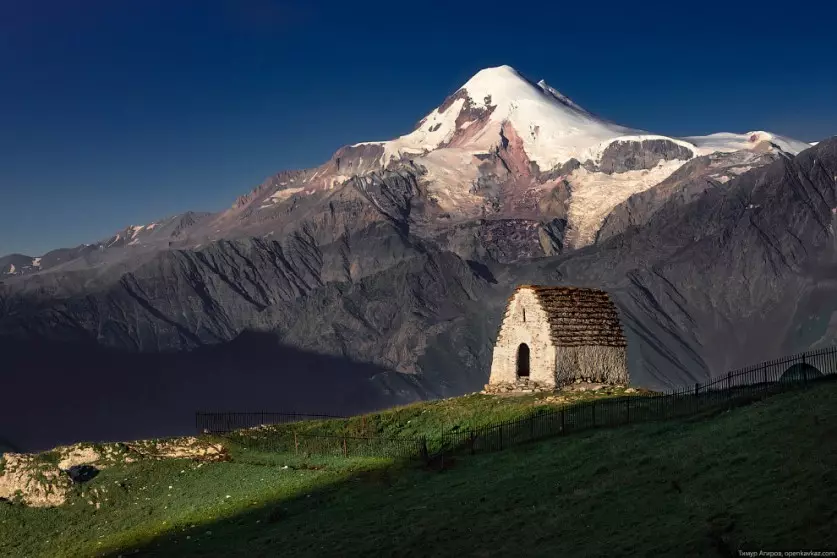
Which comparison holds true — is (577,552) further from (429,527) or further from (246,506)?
(246,506)

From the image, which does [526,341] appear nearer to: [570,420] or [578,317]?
[578,317]

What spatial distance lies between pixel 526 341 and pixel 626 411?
15858 mm

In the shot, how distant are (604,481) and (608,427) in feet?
31.1

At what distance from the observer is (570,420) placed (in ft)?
124

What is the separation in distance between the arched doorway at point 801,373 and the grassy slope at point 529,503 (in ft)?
17.9

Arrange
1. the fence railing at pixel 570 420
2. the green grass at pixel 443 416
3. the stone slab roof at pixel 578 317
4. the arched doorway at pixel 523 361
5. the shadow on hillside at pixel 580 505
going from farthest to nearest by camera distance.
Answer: the arched doorway at pixel 523 361
the stone slab roof at pixel 578 317
the green grass at pixel 443 416
the fence railing at pixel 570 420
the shadow on hillside at pixel 580 505

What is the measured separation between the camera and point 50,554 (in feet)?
110

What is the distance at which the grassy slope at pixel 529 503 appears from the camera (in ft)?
64.8

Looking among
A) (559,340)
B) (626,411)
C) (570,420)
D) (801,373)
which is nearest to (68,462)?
(570,420)

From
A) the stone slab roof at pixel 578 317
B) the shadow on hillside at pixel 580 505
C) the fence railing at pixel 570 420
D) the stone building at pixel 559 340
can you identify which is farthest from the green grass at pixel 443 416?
the shadow on hillside at pixel 580 505

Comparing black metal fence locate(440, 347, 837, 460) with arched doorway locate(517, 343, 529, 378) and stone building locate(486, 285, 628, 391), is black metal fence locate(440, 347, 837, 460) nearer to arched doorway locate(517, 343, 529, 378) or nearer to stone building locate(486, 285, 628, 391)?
stone building locate(486, 285, 628, 391)

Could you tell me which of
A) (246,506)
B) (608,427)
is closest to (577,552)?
(608,427)

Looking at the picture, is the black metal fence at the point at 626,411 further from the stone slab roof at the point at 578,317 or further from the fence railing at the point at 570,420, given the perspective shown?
the stone slab roof at the point at 578,317

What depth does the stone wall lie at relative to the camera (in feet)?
165
